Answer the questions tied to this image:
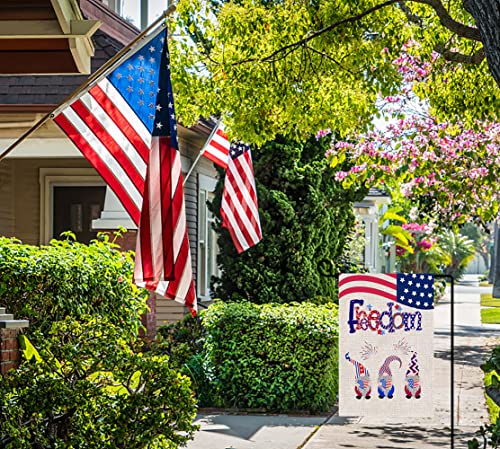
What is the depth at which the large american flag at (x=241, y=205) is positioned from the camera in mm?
14219

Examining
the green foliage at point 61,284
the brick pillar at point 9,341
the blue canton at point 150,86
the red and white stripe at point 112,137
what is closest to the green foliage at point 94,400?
the brick pillar at point 9,341

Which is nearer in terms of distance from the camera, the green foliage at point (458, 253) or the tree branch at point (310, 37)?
the tree branch at point (310, 37)

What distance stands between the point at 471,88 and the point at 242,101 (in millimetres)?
2423

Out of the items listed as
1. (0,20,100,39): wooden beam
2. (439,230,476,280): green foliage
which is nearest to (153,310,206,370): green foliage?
(0,20,100,39): wooden beam

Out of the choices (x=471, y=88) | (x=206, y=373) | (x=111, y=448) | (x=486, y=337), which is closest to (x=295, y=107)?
(x=471, y=88)

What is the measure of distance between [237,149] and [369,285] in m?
5.08

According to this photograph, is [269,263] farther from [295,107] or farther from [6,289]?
[6,289]

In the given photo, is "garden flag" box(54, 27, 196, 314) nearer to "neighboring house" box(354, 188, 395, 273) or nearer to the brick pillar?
the brick pillar

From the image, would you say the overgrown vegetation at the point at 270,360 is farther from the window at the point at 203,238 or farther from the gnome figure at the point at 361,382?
the window at the point at 203,238

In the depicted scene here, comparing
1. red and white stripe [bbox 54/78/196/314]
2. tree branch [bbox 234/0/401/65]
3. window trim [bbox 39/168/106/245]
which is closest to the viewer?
red and white stripe [bbox 54/78/196/314]

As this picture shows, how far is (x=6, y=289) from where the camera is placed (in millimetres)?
8602

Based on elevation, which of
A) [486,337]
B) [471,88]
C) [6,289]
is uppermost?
[471,88]

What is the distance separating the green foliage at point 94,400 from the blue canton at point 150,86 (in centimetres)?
169

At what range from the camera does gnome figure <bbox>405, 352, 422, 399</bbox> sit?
9.95 meters
